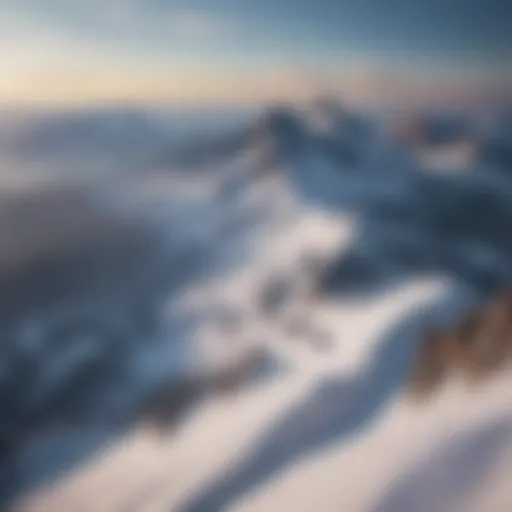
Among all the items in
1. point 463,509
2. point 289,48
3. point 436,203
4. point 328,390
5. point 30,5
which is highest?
point 30,5

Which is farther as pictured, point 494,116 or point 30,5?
point 494,116

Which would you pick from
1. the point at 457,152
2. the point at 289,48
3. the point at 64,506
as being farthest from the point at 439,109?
the point at 64,506

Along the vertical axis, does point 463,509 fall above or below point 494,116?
below

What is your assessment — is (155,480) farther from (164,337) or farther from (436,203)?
(436,203)

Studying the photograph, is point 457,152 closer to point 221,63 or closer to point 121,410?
point 221,63

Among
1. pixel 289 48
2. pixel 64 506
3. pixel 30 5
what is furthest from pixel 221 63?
pixel 64 506

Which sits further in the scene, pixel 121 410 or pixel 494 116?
pixel 494 116

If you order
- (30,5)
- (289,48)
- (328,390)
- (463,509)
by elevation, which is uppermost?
(30,5)

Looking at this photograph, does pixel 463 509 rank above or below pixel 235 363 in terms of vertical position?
below

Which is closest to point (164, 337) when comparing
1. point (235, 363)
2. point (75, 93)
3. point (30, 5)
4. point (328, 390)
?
point (235, 363)
